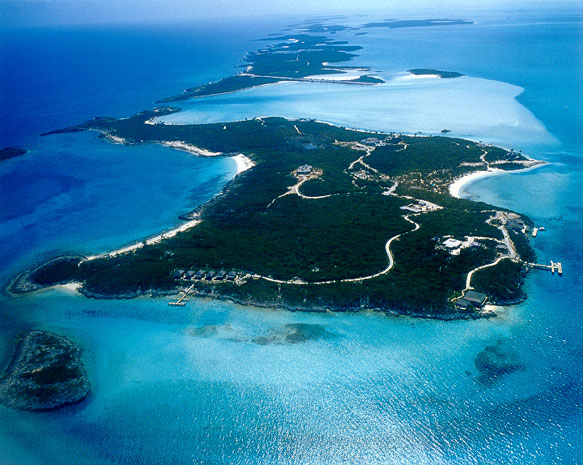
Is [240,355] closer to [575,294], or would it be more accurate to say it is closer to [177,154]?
[575,294]

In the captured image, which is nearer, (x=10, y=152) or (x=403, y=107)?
(x=10, y=152)

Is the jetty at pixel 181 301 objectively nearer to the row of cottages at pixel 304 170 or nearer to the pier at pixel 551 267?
the row of cottages at pixel 304 170

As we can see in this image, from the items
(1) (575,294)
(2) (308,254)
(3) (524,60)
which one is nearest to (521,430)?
(1) (575,294)

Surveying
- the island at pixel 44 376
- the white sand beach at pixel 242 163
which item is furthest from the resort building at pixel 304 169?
the island at pixel 44 376

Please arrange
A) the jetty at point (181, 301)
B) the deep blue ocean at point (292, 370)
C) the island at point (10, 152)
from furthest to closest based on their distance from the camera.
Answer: the island at point (10, 152) → the jetty at point (181, 301) → the deep blue ocean at point (292, 370)

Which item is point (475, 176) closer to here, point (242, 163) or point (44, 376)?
point (242, 163)

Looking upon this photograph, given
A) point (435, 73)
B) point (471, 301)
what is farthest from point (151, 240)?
point (435, 73)
